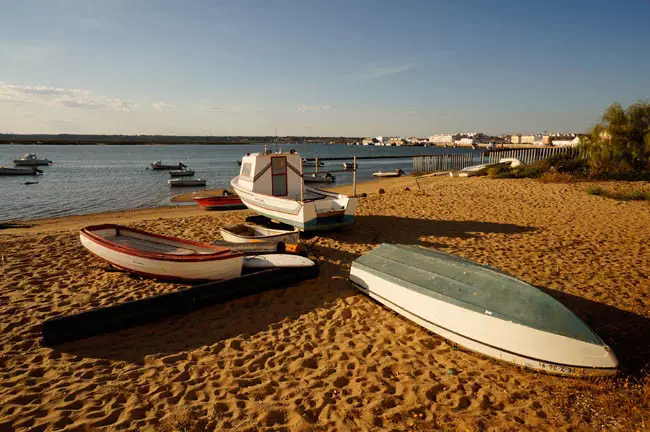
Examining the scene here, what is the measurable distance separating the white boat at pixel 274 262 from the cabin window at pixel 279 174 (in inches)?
205

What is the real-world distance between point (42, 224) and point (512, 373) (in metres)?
20.8

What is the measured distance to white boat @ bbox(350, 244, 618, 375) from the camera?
14.5 feet

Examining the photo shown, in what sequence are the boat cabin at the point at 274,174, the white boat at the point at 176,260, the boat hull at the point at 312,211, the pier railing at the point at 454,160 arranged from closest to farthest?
1. the white boat at the point at 176,260
2. the boat hull at the point at 312,211
3. the boat cabin at the point at 274,174
4. the pier railing at the point at 454,160

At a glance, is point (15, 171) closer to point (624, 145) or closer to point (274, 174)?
point (274, 174)

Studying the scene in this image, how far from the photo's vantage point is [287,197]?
42.4 ft

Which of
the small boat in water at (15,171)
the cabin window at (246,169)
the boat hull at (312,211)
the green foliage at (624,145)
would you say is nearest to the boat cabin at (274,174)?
the cabin window at (246,169)

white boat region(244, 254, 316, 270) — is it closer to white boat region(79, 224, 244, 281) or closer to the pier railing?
white boat region(79, 224, 244, 281)

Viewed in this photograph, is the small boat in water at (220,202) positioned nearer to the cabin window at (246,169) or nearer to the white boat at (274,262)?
the cabin window at (246,169)

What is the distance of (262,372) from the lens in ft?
15.5

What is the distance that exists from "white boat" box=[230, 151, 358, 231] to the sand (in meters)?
1.79

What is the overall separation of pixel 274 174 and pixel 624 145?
22578mm

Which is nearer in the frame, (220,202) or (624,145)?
(220,202)

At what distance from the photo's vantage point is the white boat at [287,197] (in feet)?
35.6

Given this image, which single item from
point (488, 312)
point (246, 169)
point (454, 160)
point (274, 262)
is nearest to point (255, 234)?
point (274, 262)
